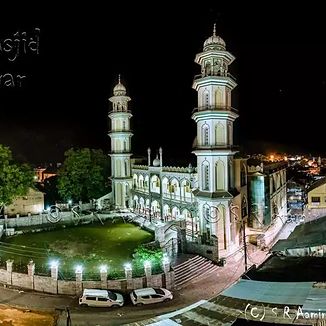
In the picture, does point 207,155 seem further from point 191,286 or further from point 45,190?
point 45,190

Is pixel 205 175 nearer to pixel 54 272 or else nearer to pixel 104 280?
pixel 104 280

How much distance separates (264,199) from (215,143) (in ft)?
30.5

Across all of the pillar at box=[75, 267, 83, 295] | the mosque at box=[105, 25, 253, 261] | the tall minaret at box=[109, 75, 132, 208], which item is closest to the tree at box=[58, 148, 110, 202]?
the tall minaret at box=[109, 75, 132, 208]

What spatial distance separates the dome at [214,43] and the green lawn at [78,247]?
15451mm

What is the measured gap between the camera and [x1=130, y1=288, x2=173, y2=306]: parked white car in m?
20.3

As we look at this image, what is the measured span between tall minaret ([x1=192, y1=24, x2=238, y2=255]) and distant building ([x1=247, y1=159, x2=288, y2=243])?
623cm

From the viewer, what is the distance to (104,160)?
5038cm

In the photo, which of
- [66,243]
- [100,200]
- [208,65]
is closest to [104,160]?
[100,200]

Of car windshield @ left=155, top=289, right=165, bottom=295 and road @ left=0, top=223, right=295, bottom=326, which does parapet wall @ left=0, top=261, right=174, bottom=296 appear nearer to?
road @ left=0, top=223, right=295, bottom=326

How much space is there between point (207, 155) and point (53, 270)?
45.1 feet

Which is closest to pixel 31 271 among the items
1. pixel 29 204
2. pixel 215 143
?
pixel 215 143

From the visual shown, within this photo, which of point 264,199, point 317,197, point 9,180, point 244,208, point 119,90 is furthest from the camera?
point 119,90

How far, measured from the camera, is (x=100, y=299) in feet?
65.6

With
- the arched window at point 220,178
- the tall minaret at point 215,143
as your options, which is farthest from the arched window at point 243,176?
the arched window at point 220,178
